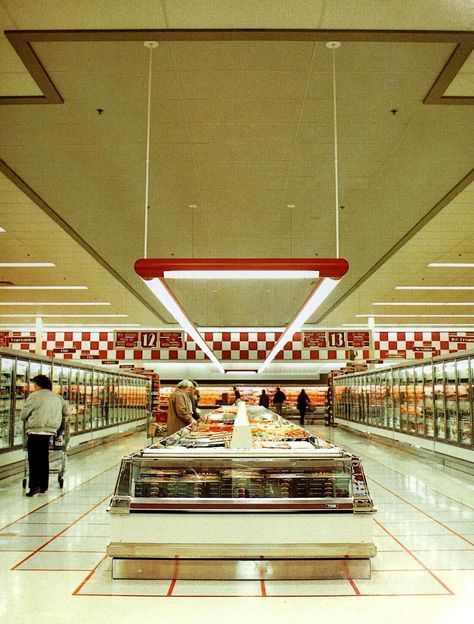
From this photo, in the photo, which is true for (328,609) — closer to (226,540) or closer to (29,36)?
(226,540)

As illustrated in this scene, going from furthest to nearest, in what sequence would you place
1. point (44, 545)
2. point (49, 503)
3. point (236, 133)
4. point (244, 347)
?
point (244, 347) → point (49, 503) → point (236, 133) → point (44, 545)

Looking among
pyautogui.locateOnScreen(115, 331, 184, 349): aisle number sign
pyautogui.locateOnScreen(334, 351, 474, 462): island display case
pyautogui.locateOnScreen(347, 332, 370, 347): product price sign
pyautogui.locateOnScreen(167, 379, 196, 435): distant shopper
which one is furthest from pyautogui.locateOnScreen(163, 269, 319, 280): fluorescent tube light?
pyautogui.locateOnScreen(347, 332, 370, 347): product price sign

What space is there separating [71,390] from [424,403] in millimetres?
7163

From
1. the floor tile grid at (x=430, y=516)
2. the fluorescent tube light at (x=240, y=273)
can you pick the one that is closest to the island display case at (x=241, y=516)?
the fluorescent tube light at (x=240, y=273)

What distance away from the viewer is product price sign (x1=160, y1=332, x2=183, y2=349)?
50.7 feet

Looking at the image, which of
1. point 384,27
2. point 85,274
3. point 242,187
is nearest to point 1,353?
point 85,274

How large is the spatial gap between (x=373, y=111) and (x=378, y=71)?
0.65 metres

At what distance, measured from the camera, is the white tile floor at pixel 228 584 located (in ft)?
10.6

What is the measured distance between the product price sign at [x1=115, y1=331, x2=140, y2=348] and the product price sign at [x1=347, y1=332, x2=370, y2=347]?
18.7ft

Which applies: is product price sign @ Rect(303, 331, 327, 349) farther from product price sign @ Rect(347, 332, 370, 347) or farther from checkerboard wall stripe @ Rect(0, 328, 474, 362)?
checkerboard wall stripe @ Rect(0, 328, 474, 362)

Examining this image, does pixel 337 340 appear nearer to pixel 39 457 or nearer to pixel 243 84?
pixel 39 457

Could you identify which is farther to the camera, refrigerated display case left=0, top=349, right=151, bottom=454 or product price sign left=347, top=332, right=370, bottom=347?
product price sign left=347, top=332, right=370, bottom=347

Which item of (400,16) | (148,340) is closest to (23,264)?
(148,340)

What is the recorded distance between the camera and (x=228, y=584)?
3.72 metres
